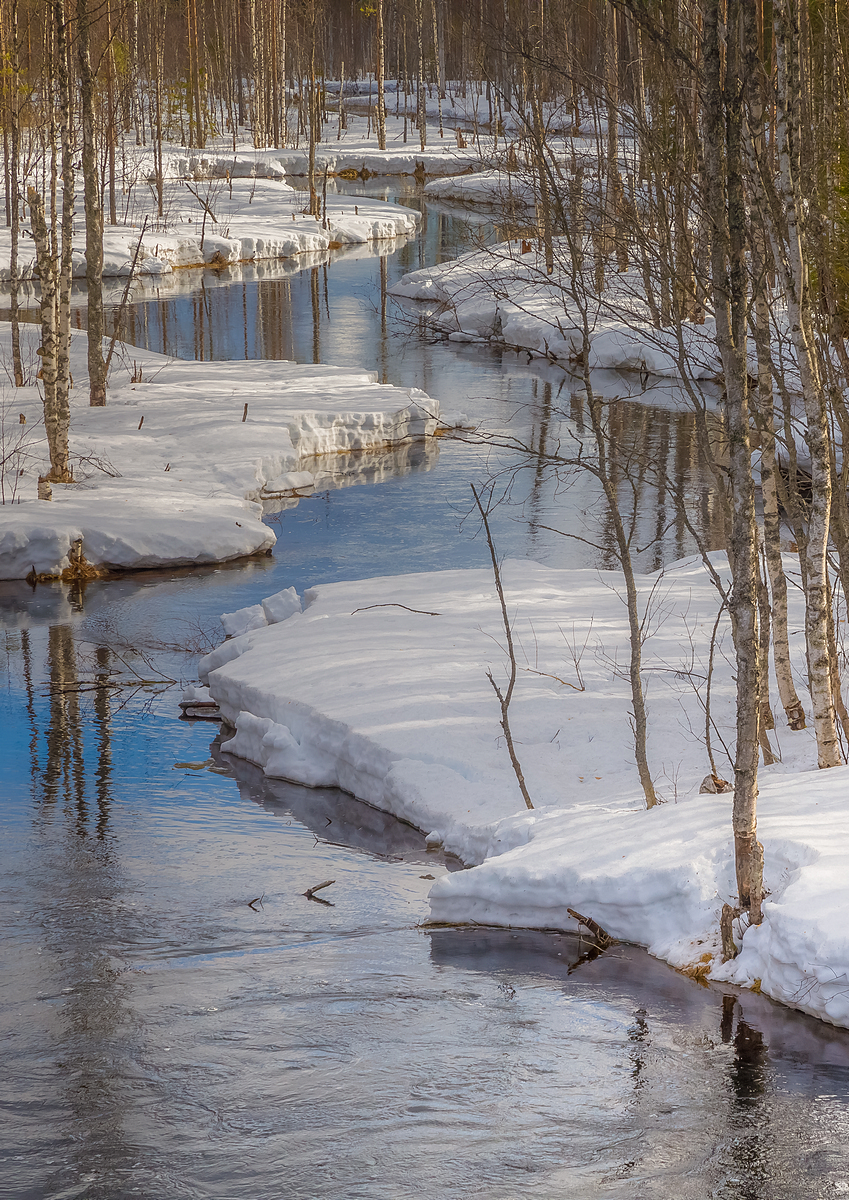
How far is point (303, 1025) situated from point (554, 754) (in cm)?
366

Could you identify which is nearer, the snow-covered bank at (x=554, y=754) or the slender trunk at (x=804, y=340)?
the snow-covered bank at (x=554, y=754)

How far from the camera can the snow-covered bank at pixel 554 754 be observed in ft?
21.3

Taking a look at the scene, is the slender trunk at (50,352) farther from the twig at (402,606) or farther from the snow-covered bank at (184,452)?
the twig at (402,606)

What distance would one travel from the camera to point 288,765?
31.5 feet

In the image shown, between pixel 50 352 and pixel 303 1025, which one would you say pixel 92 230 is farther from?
pixel 303 1025

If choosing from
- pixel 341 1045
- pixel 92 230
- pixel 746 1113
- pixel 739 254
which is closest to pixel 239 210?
pixel 92 230

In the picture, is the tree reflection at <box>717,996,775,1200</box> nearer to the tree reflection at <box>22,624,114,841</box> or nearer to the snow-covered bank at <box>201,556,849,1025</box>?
the snow-covered bank at <box>201,556,849,1025</box>

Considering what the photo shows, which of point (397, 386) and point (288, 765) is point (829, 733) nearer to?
point (288, 765)

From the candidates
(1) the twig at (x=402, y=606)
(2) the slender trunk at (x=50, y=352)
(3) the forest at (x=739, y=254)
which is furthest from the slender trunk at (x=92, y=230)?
(1) the twig at (x=402, y=606)

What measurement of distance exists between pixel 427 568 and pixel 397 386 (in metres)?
9.24

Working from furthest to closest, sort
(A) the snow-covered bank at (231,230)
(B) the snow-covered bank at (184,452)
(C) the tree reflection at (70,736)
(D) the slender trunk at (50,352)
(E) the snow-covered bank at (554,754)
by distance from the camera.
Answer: (A) the snow-covered bank at (231,230), (D) the slender trunk at (50,352), (B) the snow-covered bank at (184,452), (C) the tree reflection at (70,736), (E) the snow-covered bank at (554,754)

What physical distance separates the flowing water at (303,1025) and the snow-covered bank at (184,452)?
11.5 feet

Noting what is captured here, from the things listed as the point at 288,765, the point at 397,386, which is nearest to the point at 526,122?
the point at 288,765

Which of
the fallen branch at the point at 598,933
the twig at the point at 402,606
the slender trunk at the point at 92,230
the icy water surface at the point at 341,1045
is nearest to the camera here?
the icy water surface at the point at 341,1045
